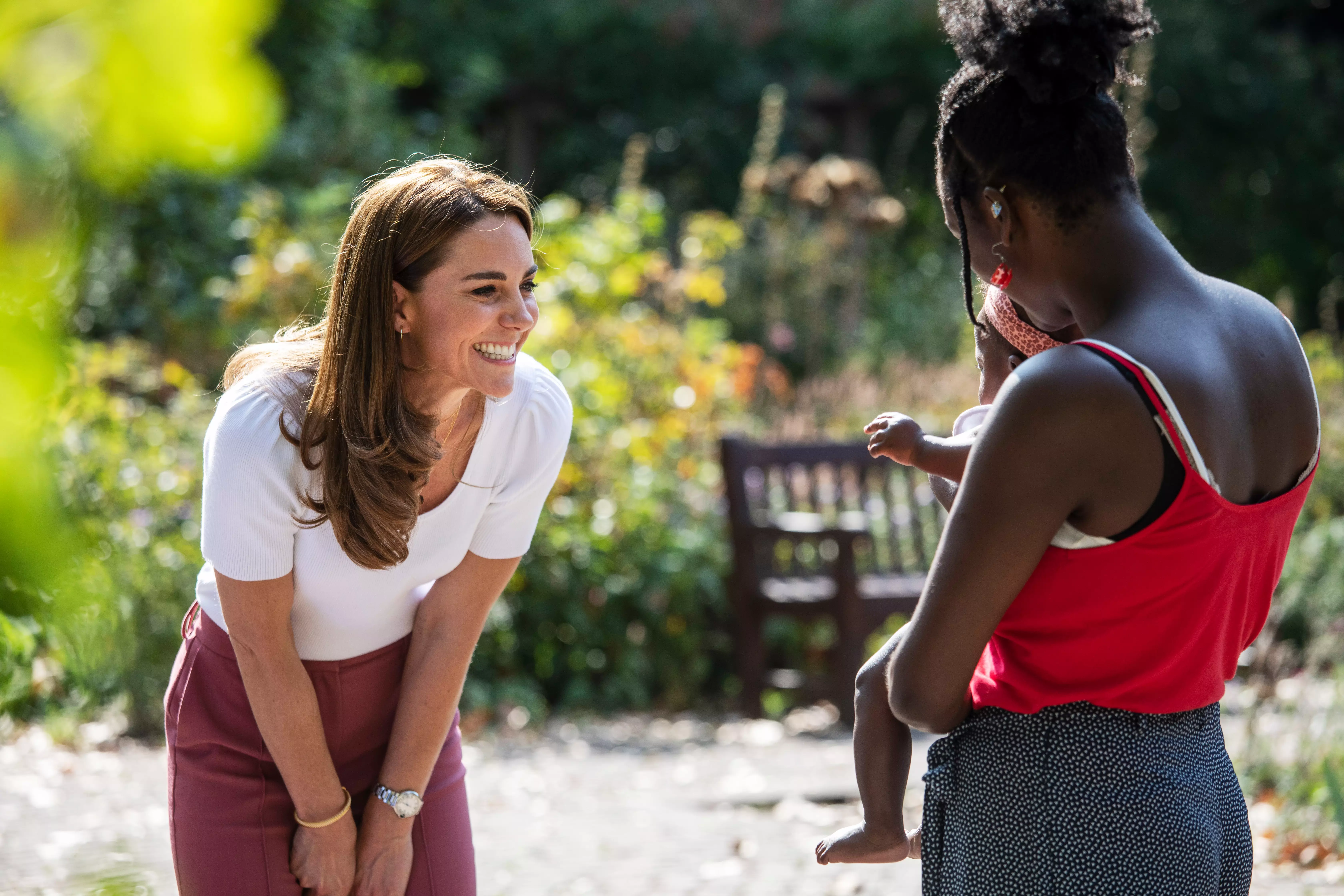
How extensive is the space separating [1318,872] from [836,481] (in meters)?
2.70

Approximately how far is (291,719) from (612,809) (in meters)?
2.58

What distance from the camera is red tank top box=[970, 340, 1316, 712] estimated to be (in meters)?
1.22

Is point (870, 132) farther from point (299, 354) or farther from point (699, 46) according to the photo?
point (299, 354)

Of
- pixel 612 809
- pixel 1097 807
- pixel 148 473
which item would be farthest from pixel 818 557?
pixel 1097 807

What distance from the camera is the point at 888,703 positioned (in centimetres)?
149

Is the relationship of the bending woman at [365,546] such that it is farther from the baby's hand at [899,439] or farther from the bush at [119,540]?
the baby's hand at [899,439]

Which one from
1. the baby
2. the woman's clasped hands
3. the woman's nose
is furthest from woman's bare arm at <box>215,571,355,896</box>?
the baby

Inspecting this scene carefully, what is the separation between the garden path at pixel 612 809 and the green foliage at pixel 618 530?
32 centimetres

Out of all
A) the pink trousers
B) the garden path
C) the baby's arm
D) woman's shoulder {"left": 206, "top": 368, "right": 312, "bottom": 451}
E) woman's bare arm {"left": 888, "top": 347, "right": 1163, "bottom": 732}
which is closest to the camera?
woman's bare arm {"left": 888, "top": 347, "right": 1163, "bottom": 732}

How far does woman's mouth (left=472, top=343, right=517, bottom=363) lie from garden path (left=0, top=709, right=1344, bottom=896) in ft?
6.20

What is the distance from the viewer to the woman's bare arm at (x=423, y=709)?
2.02 m

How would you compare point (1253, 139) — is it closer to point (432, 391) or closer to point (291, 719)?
point (432, 391)

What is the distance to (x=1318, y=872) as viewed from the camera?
138 inches

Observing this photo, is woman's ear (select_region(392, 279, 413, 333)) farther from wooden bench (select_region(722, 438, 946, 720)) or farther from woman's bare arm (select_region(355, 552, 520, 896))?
wooden bench (select_region(722, 438, 946, 720))
